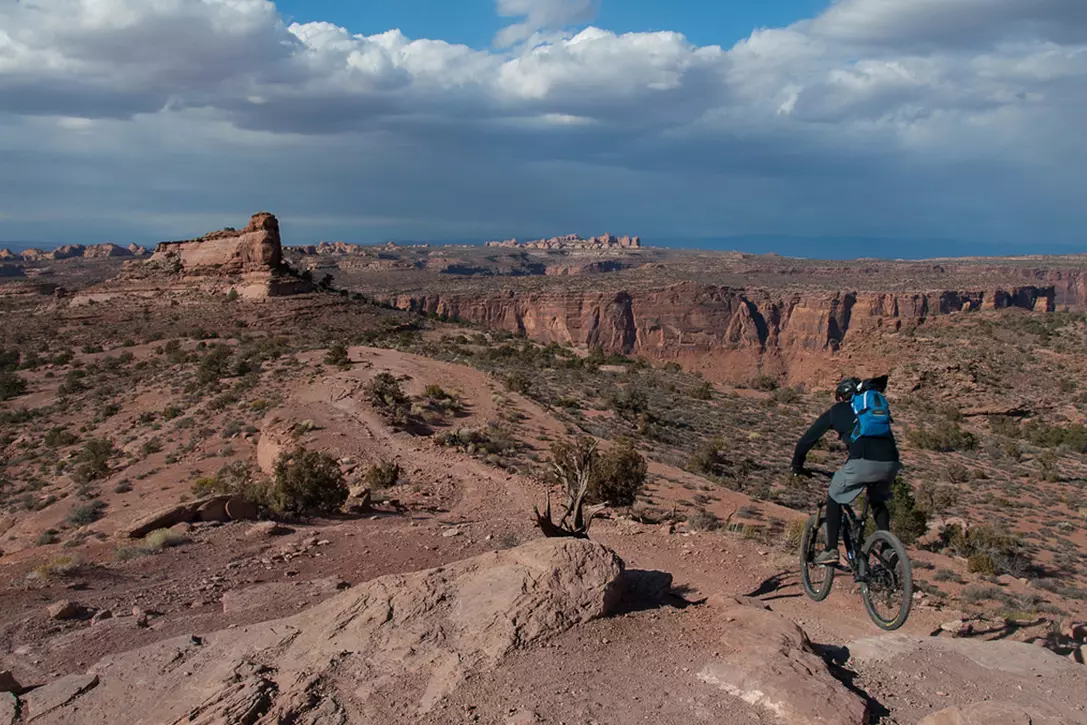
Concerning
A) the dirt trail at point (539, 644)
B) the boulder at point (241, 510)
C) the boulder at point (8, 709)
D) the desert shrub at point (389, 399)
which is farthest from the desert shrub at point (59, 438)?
the boulder at point (8, 709)

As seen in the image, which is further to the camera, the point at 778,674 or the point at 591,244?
the point at 591,244

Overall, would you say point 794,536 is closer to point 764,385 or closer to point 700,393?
point 700,393

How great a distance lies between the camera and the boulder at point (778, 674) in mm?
4867

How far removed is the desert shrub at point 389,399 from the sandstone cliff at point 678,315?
51263 mm

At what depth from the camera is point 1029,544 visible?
1627 cm

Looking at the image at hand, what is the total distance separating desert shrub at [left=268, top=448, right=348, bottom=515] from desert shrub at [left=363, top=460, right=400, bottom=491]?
164 centimetres

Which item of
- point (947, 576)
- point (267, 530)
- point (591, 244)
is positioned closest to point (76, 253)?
point (591, 244)

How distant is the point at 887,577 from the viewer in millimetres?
6273

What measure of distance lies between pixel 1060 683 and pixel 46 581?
10.0 meters

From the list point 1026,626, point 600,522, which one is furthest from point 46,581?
point 1026,626

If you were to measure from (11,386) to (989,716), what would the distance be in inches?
1312

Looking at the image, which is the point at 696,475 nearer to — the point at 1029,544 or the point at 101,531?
the point at 1029,544

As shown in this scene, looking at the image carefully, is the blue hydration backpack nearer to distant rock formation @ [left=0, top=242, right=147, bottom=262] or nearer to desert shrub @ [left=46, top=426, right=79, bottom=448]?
desert shrub @ [left=46, top=426, right=79, bottom=448]

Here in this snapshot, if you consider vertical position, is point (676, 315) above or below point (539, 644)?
below
